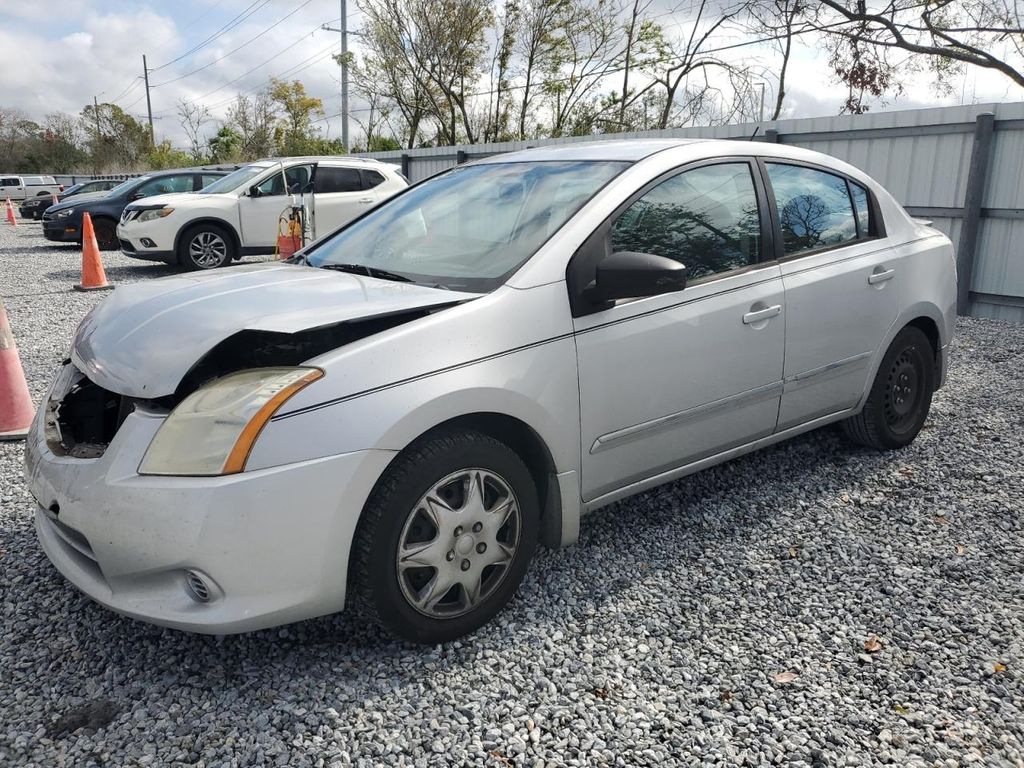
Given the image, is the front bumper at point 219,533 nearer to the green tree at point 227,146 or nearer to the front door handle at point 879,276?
the front door handle at point 879,276

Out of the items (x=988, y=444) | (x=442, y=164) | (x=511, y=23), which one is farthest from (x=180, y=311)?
(x=511, y=23)

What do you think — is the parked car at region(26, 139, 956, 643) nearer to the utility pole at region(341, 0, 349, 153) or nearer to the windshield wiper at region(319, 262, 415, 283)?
the windshield wiper at region(319, 262, 415, 283)

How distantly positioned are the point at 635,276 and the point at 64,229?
52.4 ft

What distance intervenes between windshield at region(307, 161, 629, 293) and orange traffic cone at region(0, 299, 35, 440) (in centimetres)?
217

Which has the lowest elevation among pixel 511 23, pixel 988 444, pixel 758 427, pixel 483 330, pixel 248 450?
pixel 988 444

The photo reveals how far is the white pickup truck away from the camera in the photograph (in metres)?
40.6

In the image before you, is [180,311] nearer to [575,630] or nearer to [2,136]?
[575,630]

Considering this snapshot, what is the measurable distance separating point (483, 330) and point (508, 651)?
1.06m

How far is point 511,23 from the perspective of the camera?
81.3ft

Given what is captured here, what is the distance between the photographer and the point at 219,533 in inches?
86.7

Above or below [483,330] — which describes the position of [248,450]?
below

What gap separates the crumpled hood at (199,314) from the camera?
245cm

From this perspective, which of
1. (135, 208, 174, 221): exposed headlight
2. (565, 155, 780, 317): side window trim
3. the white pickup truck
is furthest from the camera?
the white pickup truck

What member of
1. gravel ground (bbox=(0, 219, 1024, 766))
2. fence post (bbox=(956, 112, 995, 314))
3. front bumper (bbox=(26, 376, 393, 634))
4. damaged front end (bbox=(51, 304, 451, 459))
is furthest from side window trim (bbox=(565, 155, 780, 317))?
fence post (bbox=(956, 112, 995, 314))
